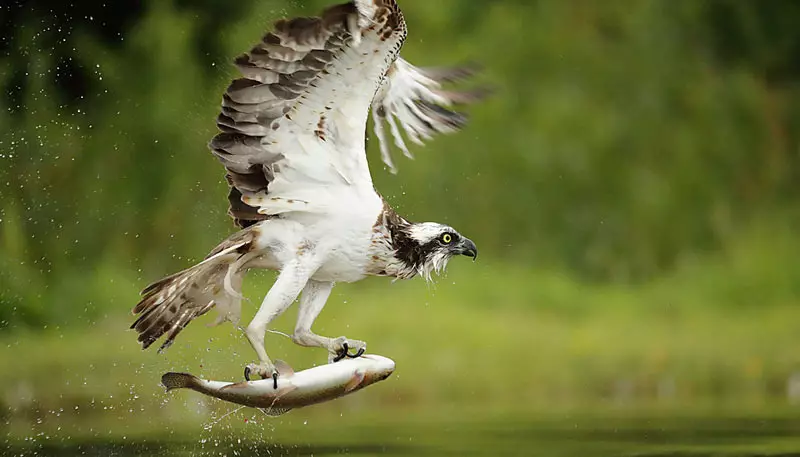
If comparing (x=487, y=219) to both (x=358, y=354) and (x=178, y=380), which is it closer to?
(x=358, y=354)

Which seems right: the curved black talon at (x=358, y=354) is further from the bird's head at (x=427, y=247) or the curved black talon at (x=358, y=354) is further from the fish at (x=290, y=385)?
the bird's head at (x=427, y=247)

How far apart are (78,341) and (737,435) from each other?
532 cm

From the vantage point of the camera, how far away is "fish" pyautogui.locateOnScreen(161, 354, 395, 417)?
640 centimetres

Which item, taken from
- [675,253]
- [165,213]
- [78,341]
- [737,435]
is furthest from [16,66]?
[737,435]

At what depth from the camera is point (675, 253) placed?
13227mm

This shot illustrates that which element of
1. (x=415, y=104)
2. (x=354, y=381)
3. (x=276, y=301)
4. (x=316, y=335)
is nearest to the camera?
(x=354, y=381)

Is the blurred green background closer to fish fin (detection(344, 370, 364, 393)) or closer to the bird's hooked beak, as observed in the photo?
the bird's hooked beak

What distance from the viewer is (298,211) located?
22.8 feet

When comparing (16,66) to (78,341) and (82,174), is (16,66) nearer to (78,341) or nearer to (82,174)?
(82,174)

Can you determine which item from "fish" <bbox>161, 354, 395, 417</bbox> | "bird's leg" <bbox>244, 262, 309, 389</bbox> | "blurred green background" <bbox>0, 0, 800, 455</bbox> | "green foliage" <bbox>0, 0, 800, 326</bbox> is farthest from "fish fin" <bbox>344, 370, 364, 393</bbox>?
"green foliage" <bbox>0, 0, 800, 326</bbox>

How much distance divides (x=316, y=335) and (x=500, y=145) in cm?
668

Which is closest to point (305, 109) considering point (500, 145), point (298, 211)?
point (298, 211)

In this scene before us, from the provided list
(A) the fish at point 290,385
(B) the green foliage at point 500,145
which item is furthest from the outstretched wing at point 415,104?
(B) the green foliage at point 500,145

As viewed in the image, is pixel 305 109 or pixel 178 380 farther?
pixel 305 109
